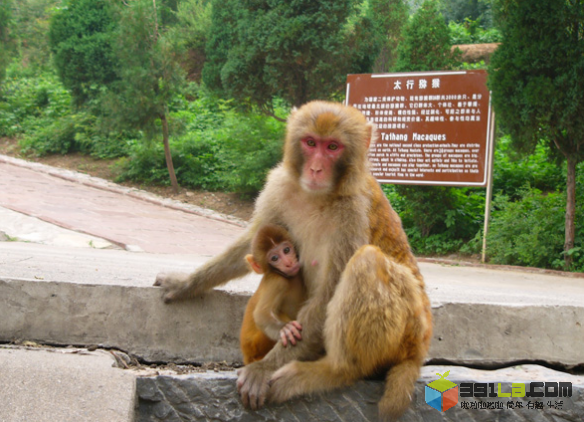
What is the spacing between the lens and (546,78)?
812 centimetres

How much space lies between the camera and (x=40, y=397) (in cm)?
275

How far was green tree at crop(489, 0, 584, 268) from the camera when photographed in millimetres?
7957

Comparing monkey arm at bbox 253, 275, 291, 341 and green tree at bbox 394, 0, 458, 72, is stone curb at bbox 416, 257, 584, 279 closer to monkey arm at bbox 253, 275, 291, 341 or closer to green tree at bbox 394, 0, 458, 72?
green tree at bbox 394, 0, 458, 72

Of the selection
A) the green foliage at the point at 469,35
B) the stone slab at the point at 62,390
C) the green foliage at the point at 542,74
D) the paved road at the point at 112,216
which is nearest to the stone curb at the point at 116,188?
the paved road at the point at 112,216

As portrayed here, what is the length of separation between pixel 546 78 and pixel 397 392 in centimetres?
677

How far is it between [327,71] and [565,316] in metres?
9.66

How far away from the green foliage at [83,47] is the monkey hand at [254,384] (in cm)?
1380

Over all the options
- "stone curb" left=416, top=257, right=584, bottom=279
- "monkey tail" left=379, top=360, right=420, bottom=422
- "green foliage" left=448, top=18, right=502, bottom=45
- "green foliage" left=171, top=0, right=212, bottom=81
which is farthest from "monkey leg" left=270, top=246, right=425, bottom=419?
"green foliage" left=448, top=18, right=502, bottom=45

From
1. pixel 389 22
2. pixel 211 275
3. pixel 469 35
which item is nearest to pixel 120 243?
pixel 211 275

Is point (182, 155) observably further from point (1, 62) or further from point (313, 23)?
point (1, 62)

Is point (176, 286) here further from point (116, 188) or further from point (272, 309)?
point (116, 188)

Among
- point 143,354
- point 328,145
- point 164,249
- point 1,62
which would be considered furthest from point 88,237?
point 1,62

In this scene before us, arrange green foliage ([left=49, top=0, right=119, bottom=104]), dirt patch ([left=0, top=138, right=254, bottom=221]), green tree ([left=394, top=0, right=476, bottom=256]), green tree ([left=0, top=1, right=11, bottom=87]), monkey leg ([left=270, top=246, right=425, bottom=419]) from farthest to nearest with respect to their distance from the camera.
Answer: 1. green tree ([left=0, top=1, right=11, bottom=87])
2. green foliage ([left=49, top=0, right=119, bottom=104])
3. dirt patch ([left=0, top=138, right=254, bottom=221])
4. green tree ([left=394, top=0, right=476, bottom=256])
5. monkey leg ([left=270, top=246, right=425, bottom=419])

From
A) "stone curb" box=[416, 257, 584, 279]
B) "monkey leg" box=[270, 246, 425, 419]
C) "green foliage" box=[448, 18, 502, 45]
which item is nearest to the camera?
"monkey leg" box=[270, 246, 425, 419]
